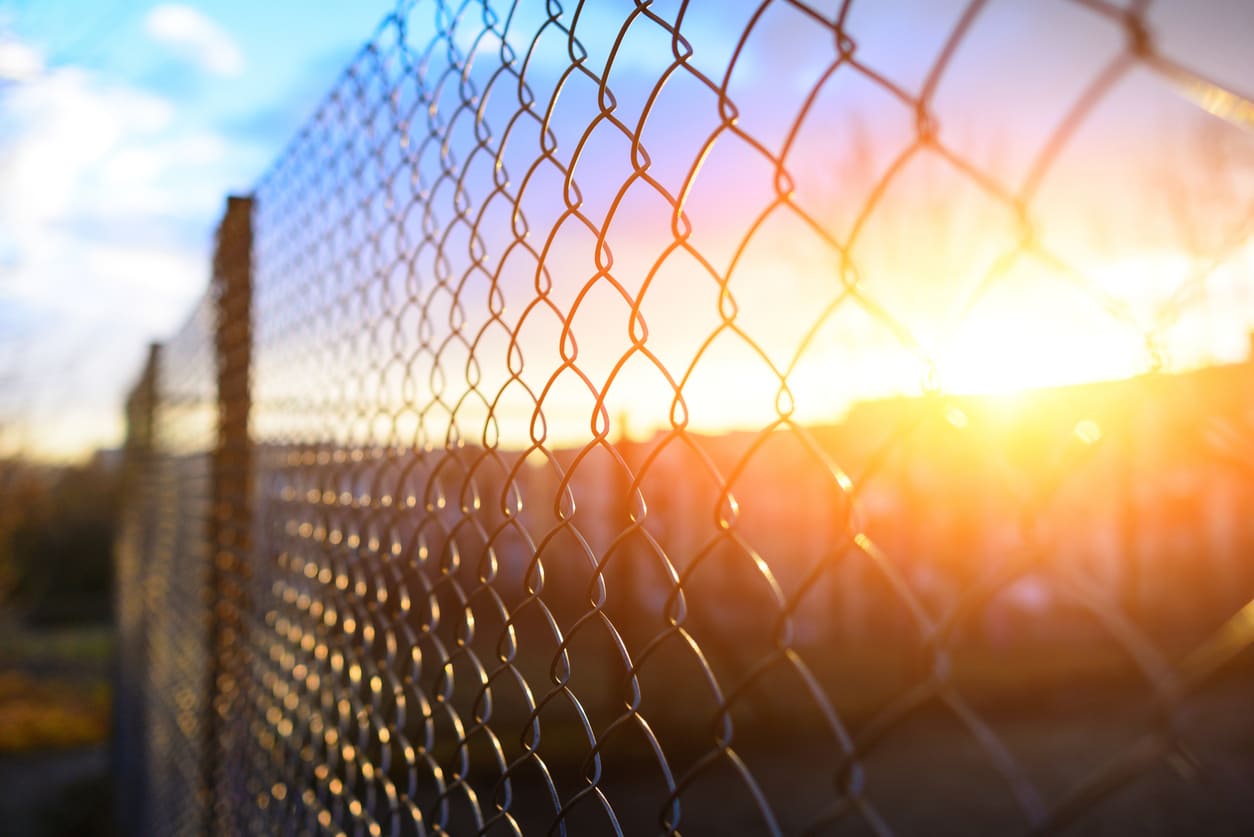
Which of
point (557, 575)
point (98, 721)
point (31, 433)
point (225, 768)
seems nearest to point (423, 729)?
point (225, 768)

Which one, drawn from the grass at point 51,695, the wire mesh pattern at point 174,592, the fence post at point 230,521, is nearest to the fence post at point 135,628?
the wire mesh pattern at point 174,592

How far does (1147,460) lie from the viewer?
Answer: 286 inches

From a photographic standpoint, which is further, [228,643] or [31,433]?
[31,433]

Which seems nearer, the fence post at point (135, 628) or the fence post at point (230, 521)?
the fence post at point (230, 521)

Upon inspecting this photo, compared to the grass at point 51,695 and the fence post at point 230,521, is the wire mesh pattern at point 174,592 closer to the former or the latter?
the fence post at point 230,521

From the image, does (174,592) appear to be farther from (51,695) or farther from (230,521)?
(51,695)

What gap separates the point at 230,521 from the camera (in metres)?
2.65

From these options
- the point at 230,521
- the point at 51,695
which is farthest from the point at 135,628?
the point at 51,695

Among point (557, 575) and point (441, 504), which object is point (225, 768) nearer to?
point (441, 504)

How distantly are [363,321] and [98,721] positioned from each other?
8566mm

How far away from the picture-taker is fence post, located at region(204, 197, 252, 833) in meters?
2.51

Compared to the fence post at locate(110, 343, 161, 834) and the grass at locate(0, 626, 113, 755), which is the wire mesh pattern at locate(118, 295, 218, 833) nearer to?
the fence post at locate(110, 343, 161, 834)

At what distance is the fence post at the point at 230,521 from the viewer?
2.51 m

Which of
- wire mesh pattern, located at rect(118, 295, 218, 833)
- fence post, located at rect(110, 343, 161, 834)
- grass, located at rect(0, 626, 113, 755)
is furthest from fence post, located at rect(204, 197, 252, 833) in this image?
grass, located at rect(0, 626, 113, 755)
